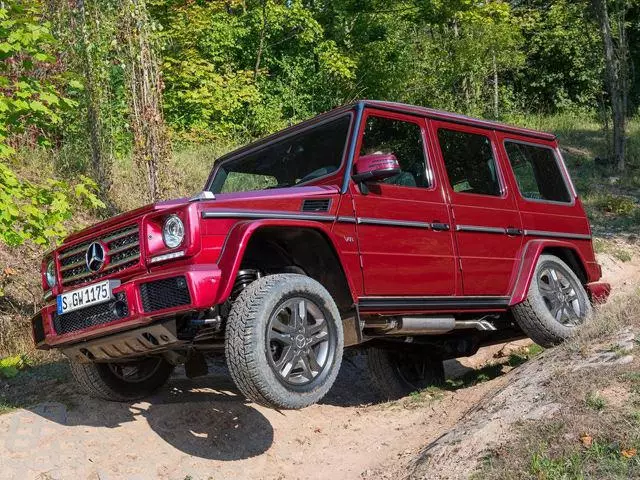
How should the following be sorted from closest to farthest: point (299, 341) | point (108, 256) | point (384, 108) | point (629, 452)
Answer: point (629, 452)
point (299, 341)
point (108, 256)
point (384, 108)

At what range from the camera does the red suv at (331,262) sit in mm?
3879

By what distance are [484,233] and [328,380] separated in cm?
208

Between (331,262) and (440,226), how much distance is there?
1053mm

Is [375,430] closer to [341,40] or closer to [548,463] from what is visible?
[548,463]

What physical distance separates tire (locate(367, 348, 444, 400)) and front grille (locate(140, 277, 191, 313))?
333cm

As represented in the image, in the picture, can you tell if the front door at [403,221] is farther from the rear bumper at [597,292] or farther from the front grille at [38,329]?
the front grille at [38,329]

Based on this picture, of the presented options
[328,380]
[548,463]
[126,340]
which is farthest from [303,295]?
[548,463]

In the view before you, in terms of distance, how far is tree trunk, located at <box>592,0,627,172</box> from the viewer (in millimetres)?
16438

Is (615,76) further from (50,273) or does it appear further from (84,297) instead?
(84,297)

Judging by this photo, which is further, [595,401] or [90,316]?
[90,316]

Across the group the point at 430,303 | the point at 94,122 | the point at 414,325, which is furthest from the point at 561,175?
the point at 94,122

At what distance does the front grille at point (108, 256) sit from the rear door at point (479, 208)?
7.89ft

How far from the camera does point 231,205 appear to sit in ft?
13.3

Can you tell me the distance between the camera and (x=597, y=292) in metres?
6.55
